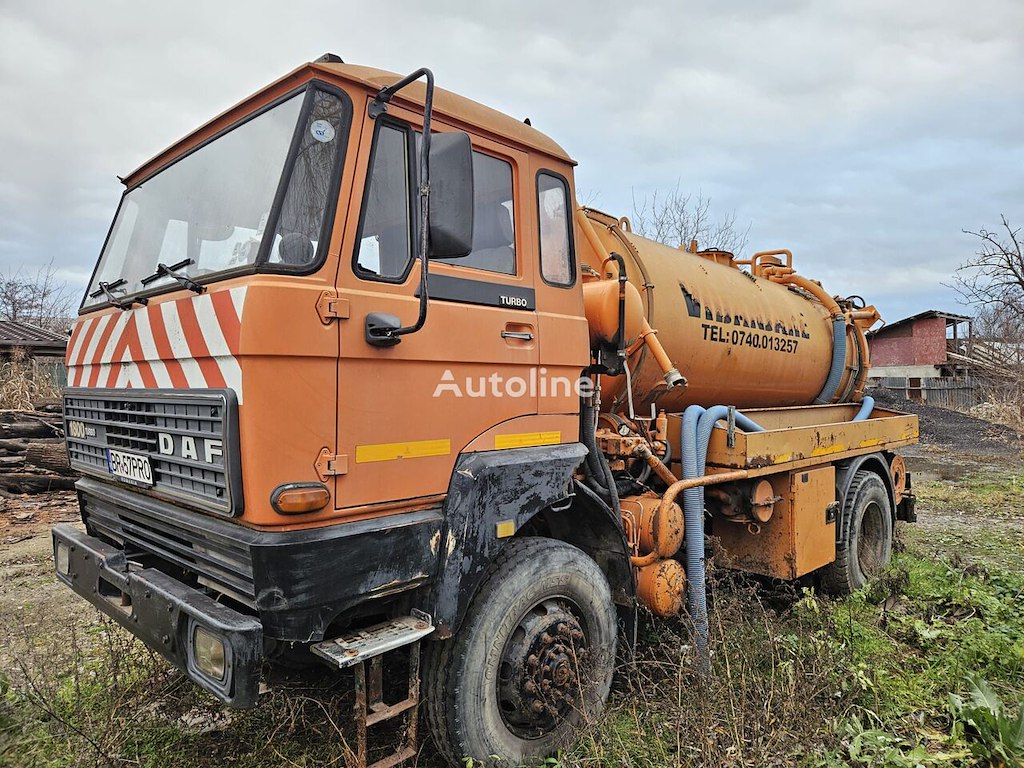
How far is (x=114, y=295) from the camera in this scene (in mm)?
3291

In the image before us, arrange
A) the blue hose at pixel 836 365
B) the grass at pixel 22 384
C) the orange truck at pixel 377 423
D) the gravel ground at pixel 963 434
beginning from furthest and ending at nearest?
the gravel ground at pixel 963 434 < the grass at pixel 22 384 < the blue hose at pixel 836 365 < the orange truck at pixel 377 423

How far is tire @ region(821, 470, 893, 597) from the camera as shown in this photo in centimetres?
548

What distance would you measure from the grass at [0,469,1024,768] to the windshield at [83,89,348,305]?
1955mm

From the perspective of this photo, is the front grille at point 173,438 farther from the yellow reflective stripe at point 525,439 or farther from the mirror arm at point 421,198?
the yellow reflective stripe at point 525,439

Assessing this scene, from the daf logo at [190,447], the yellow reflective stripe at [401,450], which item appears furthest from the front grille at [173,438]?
the yellow reflective stripe at [401,450]

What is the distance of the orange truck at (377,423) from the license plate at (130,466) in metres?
0.02

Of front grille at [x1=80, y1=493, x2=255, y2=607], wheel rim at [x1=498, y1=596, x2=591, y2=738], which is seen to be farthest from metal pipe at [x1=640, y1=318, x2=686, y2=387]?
front grille at [x1=80, y1=493, x2=255, y2=607]

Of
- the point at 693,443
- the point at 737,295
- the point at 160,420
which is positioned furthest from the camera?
the point at 737,295

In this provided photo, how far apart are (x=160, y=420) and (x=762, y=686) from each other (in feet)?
10.1

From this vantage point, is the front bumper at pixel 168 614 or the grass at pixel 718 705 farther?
Answer: the grass at pixel 718 705

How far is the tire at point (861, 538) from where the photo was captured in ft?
18.0

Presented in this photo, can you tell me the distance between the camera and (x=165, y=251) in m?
3.19

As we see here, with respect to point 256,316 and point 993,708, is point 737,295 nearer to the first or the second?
point 993,708

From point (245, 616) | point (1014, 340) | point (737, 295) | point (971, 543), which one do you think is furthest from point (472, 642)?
point (1014, 340)
